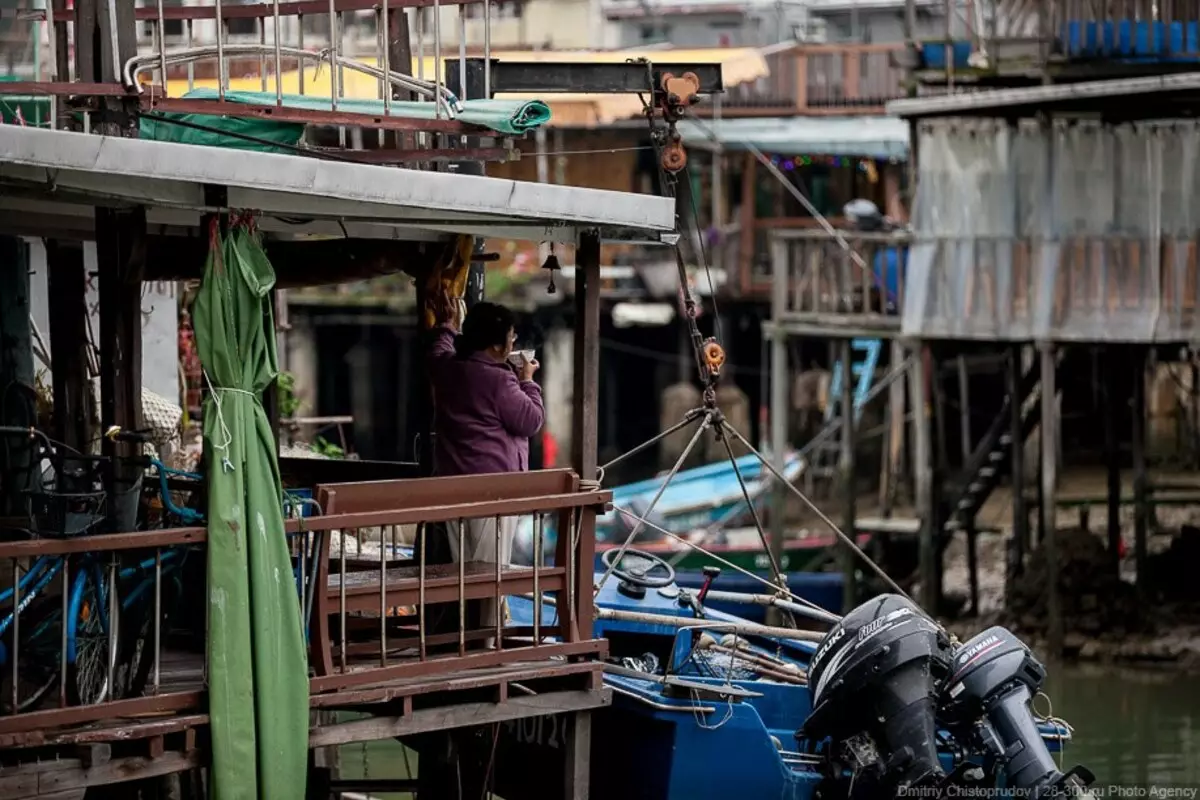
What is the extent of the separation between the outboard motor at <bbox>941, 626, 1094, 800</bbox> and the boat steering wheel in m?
2.13

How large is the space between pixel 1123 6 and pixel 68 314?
1289 centimetres

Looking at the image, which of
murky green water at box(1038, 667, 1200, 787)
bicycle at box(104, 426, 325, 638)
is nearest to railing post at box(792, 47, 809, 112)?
murky green water at box(1038, 667, 1200, 787)

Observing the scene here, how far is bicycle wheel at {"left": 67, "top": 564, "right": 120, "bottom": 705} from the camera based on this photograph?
26.9 ft

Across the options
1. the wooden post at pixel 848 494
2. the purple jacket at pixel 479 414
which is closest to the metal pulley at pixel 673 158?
the purple jacket at pixel 479 414

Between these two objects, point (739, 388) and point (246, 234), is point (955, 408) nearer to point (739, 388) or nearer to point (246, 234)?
point (739, 388)

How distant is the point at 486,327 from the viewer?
32.0 feet

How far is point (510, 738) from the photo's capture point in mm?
10664

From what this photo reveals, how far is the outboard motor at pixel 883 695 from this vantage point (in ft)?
32.8

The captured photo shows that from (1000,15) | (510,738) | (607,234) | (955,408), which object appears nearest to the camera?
(607,234)

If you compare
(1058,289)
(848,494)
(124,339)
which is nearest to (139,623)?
(124,339)

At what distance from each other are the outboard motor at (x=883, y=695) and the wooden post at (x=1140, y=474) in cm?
1115

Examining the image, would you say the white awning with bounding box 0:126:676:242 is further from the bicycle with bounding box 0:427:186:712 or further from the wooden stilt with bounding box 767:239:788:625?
the wooden stilt with bounding box 767:239:788:625

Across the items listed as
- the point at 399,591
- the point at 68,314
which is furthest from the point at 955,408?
the point at 399,591

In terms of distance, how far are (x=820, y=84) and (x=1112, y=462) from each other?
1413cm
